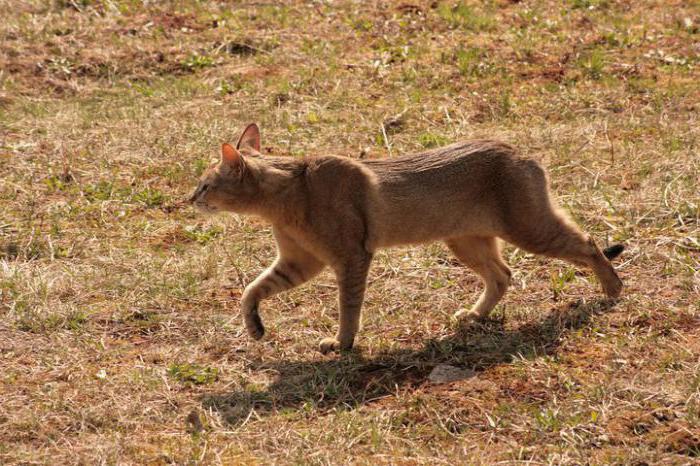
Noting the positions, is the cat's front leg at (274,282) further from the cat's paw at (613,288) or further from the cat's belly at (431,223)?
the cat's paw at (613,288)

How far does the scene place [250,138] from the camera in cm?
707

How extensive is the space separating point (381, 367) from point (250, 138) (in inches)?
73.4

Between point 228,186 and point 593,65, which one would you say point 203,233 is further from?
point 593,65

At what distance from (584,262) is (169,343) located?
2.72 meters

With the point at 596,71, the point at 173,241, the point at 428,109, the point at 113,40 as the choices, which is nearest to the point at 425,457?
the point at 173,241

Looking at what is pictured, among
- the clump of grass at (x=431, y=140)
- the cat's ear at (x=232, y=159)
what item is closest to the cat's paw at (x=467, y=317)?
the cat's ear at (x=232, y=159)

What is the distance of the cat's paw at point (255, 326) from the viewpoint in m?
6.51

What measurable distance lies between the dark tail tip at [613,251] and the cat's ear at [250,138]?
2.44m

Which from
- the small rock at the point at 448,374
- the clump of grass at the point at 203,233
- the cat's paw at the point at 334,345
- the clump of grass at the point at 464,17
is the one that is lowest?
the clump of grass at the point at 203,233

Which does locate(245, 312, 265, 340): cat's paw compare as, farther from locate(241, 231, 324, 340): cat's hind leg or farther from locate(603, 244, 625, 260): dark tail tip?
locate(603, 244, 625, 260): dark tail tip

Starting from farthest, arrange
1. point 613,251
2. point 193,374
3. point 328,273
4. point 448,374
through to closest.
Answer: point 328,273 → point 613,251 → point 193,374 → point 448,374

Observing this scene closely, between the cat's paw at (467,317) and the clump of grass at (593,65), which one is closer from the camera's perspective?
the cat's paw at (467,317)

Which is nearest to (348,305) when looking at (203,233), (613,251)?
(613,251)

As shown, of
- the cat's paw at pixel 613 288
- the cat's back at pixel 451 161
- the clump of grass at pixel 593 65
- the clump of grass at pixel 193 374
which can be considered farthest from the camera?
the clump of grass at pixel 593 65
